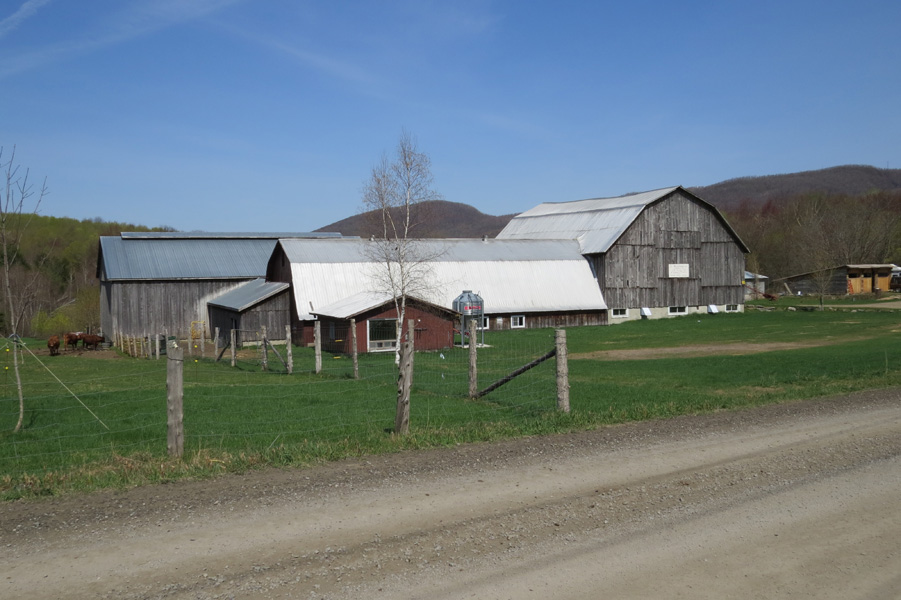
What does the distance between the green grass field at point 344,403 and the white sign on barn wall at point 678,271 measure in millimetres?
21521

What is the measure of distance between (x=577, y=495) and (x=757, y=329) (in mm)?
37229

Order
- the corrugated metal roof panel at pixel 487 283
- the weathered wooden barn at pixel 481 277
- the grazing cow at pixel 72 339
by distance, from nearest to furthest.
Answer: the corrugated metal roof panel at pixel 487 283 < the weathered wooden barn at pixel 481 277 < the grazing cow at pixel 72 339

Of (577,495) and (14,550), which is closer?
(14,550)

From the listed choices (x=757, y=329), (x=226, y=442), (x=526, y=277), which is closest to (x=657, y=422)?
(x=226, y=442)

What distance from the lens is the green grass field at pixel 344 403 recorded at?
10.4m

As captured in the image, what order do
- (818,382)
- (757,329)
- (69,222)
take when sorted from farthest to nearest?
1. (69,222)
2. (757,329)
3. (818,382)

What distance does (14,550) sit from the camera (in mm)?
6848

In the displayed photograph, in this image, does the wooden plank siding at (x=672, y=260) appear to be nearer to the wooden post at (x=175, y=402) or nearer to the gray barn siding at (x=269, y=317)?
the gray barn siding at (x=269, y=317)

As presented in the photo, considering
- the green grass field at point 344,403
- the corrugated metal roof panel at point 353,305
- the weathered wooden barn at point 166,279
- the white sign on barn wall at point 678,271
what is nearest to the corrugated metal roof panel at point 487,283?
the corrugated metal roof panel at point 353,305

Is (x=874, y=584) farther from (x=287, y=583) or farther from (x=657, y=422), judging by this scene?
(x=657, y=422)

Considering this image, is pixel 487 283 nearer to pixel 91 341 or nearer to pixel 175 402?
pixel 91 341

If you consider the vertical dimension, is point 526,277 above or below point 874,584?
above

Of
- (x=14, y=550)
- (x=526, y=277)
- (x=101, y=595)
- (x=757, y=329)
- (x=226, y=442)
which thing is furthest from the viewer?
(x=526, y=277)

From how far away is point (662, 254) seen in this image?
54656mm
